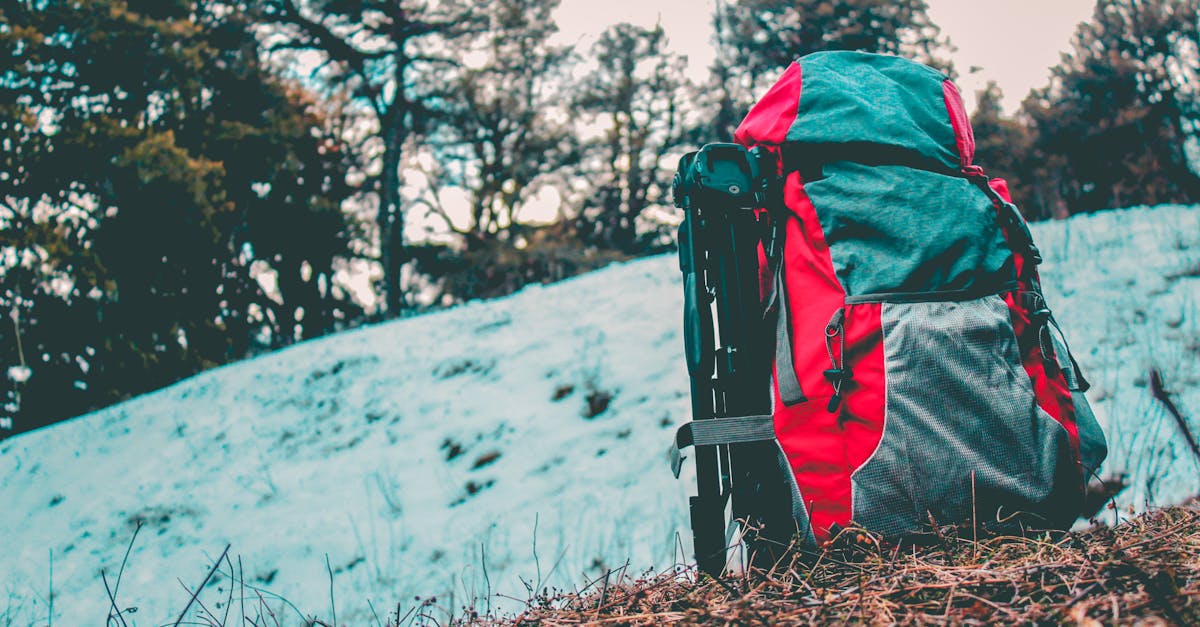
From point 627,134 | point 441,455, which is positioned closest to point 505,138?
point 627,134

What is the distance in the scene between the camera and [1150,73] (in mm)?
17750

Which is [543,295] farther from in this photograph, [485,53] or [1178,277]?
[485,53]

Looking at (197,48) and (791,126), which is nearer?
(791,126)

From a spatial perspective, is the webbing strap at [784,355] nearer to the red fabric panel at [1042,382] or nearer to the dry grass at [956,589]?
the dry grass at [956,589]

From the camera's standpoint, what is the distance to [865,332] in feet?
5.11

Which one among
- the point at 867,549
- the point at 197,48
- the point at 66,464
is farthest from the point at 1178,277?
the point at 197,48

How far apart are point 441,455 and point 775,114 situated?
12.7 feet

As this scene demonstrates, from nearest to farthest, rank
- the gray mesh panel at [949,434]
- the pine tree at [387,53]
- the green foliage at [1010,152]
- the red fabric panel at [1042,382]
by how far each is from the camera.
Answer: the gray mesh panel at [949,434]
the red fabric panel at [1042,382]
the pine tree at [387,53]
the green foliage at [1010,152]

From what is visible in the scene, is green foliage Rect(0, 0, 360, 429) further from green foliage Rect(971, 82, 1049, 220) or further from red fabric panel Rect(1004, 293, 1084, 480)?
green foliage Rect(971, 82, 1049, 220)

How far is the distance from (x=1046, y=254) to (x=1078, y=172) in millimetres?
15154

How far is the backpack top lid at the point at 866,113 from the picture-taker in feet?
5.57

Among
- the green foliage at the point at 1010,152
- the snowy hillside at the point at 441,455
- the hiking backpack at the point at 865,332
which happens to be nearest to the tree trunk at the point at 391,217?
the snowy hillside at the point at 441,455

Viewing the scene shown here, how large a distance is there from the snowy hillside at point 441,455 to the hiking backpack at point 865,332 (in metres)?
1.31

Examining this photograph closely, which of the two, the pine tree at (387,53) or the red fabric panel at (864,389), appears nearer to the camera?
the red fabric panel at (864,389)
